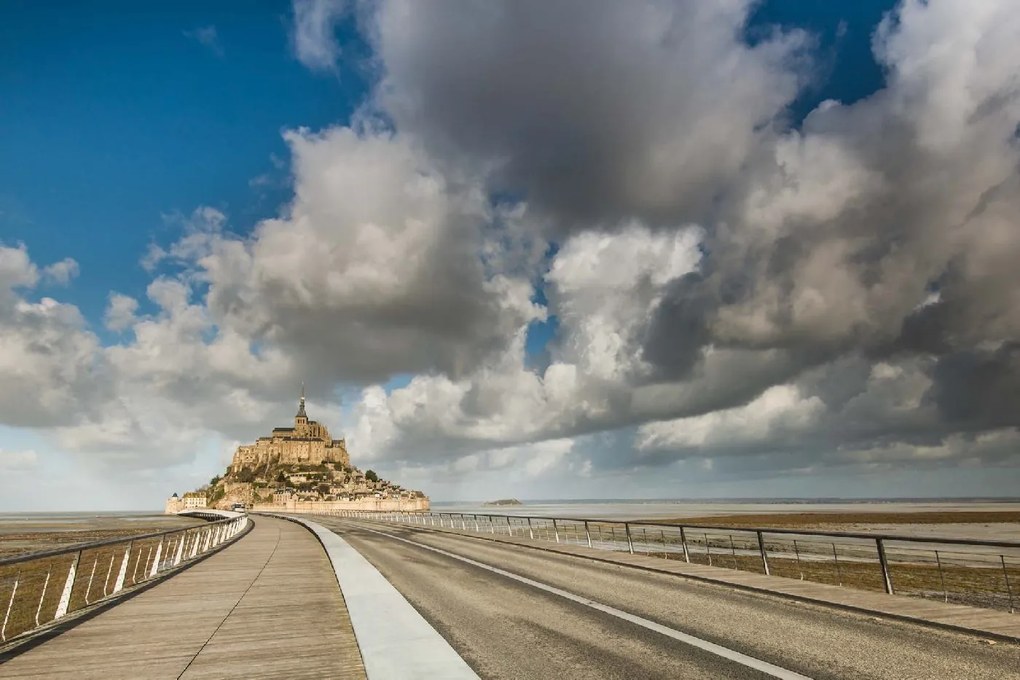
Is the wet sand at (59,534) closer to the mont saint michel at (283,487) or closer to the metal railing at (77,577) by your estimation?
the metal railing at (77,577)

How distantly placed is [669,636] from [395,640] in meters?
3.21

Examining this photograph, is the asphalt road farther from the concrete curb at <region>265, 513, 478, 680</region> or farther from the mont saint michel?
the mont saint michel

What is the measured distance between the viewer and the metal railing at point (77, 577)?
28.9 ft

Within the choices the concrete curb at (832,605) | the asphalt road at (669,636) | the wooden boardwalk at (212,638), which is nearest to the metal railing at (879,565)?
the concrete curb at (832,605)

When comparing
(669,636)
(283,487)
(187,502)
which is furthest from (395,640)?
(187,502)

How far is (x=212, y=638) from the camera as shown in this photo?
285 inches

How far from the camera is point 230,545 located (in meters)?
25.1

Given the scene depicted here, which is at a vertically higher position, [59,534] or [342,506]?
[342,506]

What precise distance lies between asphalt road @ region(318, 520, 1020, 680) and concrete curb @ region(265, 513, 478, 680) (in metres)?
0.32

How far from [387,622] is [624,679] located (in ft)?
11.8

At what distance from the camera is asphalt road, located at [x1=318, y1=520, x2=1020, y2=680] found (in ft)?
18.7

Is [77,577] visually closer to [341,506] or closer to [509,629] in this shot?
[509,629]

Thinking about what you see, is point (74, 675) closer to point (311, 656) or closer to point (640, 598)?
point (311, 656)

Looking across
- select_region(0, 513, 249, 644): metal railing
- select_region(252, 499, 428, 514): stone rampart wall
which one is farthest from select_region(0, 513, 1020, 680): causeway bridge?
select_region(252, 499, 428, 514): stone rampart wall
